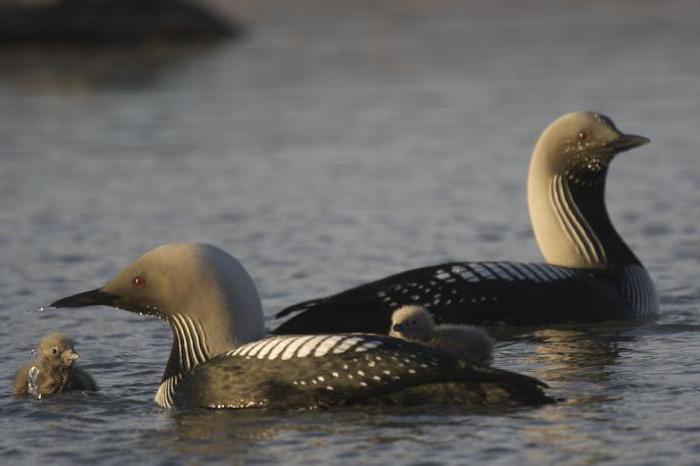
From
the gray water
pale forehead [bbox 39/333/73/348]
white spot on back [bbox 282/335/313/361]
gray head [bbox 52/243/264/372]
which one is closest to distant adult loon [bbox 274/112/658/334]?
the gray water

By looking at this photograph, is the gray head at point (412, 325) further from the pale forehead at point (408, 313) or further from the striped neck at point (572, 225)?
the striped neck at point (572, 225)

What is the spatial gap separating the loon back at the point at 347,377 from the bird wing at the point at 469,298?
139 centimetres

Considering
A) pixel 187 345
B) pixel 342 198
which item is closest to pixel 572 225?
pixel 187 345

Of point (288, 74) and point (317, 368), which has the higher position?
point (288, 74)

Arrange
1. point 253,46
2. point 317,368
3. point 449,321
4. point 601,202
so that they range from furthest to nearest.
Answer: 1. point 253,46
2. point 601,202
3. point 449,321
4. point 317,368

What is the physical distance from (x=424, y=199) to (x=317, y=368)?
6.32 metres

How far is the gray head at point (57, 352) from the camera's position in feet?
24.2

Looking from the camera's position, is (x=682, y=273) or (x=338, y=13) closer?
(x=682, y=273)

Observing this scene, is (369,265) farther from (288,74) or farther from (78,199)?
(288,74)

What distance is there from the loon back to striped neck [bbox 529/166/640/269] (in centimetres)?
256

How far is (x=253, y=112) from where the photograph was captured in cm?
1823

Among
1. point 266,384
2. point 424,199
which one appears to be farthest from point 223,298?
point 424,199

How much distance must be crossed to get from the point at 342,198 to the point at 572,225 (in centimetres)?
393

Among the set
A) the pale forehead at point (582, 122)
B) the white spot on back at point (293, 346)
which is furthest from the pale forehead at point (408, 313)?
the pale forehead at point (582, 122)
